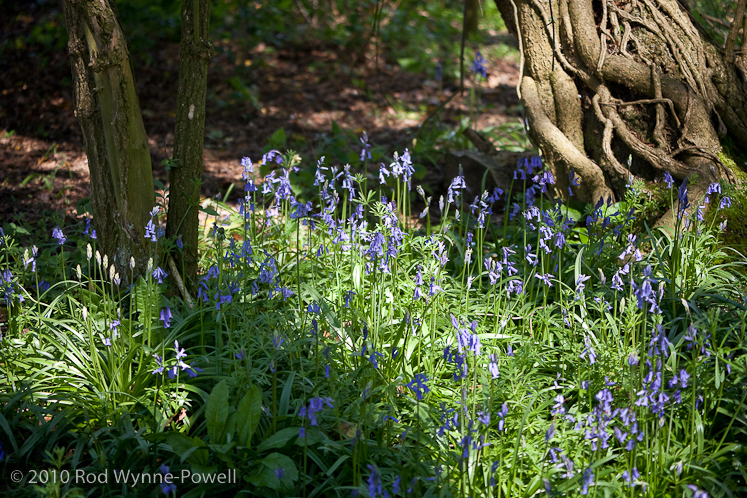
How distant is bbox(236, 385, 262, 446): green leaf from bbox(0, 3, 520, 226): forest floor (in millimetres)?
2533

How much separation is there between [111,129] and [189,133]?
1.22 ft

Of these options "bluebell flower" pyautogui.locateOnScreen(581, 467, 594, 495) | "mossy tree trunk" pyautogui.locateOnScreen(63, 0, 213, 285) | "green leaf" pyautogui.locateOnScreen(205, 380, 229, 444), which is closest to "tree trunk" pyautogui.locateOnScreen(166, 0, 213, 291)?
"mossy tree trunk" pyautogui.locateOnScreen(63, 0, 213, 285)

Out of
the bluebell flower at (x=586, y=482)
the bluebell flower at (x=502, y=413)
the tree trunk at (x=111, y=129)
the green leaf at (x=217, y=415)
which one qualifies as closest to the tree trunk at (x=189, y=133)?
the tree trunk at (x=111, y=129)

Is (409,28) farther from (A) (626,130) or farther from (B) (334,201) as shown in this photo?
(B) (334,201)

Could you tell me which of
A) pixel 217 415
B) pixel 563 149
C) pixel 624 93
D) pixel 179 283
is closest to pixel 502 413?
pixel 217 415

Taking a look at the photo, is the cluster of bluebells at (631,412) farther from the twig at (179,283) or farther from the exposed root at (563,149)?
the twig at (179,283)

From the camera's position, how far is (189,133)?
2.86m

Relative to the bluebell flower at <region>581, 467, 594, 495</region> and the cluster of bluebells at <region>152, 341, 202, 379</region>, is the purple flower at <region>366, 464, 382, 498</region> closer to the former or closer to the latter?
the bluebell flower at <region>581, 467, 594, 495</region>

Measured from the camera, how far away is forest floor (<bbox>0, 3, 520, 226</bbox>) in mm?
4922

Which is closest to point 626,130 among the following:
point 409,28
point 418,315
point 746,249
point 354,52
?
point 746,249

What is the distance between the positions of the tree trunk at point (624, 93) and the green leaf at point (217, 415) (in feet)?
9.00

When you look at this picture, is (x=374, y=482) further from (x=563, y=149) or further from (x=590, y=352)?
(x=563, y=149)

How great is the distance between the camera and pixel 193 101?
112 inches

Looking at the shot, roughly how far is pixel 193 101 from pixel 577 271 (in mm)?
2173
